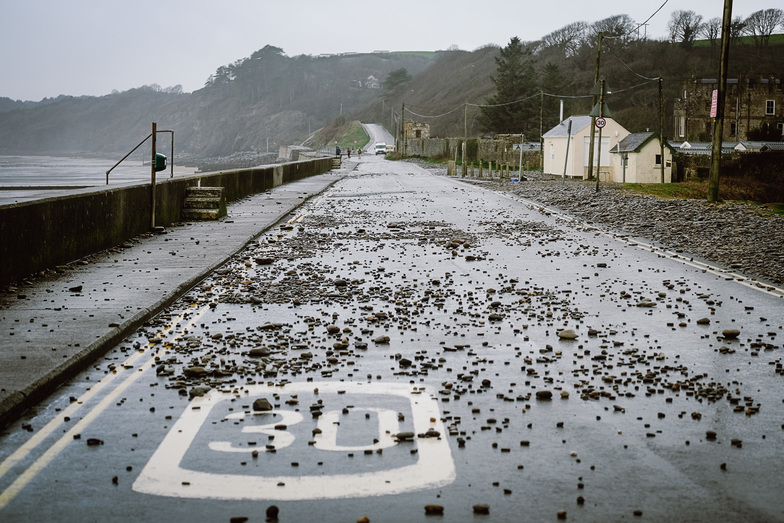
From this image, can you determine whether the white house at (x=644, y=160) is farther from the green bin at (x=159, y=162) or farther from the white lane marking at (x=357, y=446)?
the white lane marking at (x=357, y=446)

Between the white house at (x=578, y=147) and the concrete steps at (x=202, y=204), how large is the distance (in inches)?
1774

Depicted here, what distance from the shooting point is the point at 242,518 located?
15.8 ft

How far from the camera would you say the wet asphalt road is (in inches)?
202

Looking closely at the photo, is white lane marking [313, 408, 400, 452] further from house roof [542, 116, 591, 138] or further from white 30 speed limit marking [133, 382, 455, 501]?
house roof [542, 116, 591, 138]

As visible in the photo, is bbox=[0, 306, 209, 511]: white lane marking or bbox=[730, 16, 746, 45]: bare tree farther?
bbox=[730, 16, 746, 45]: bare tree

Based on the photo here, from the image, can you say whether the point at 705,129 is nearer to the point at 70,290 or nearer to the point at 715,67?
the point at 715,67

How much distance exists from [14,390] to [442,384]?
3303 millimetres

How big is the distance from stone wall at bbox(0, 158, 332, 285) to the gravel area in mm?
10732

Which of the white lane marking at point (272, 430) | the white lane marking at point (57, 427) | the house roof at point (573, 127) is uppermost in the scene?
the house roof at point (573, 127)

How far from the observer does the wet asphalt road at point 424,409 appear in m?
5.13

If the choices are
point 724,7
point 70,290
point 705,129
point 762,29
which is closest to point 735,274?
point 70,290

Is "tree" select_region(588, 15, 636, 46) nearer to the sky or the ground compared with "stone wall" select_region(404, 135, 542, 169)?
nearer to the sky

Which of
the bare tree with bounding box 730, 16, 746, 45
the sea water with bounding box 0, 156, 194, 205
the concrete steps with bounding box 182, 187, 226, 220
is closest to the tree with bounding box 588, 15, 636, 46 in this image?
the bare tree with bounding box 730, 16, 746, 45

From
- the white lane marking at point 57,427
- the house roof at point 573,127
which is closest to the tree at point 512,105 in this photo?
the house roof at point 573,127
